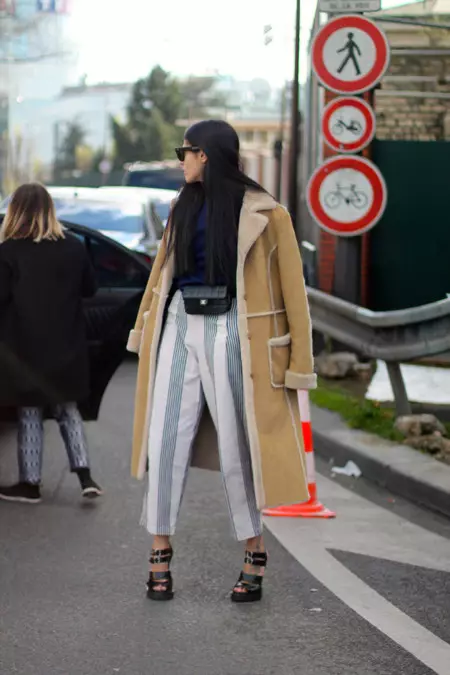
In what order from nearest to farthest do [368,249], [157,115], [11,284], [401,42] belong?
[11,284] < [368,249] < [401,42] < [157,115]

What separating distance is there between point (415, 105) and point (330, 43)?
682 cm

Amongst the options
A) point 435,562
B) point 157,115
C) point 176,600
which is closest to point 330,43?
point 435,562

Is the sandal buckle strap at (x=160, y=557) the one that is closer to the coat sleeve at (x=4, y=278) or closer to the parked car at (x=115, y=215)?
the coat sleeve at (x=4, y=278)

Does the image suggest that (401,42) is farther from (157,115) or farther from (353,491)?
(157,115)

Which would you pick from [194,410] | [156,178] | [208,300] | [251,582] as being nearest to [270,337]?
[208,300]

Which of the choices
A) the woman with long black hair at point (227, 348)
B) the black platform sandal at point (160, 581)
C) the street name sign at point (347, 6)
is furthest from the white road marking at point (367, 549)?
the street name sign at point (347, 6)

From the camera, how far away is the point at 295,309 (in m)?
5.52

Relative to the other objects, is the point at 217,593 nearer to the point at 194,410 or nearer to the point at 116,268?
the point at 194,410

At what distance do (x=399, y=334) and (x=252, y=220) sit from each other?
3.89m

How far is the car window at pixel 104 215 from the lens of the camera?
15.6 metres

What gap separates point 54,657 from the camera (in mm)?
4820

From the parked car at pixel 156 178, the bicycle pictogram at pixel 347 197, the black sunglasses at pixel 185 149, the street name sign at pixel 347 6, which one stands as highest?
the street name sign at pixel 347 6

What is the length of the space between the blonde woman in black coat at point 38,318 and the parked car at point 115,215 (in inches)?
280

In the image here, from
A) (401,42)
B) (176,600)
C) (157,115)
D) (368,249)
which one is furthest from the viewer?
(157,115)
